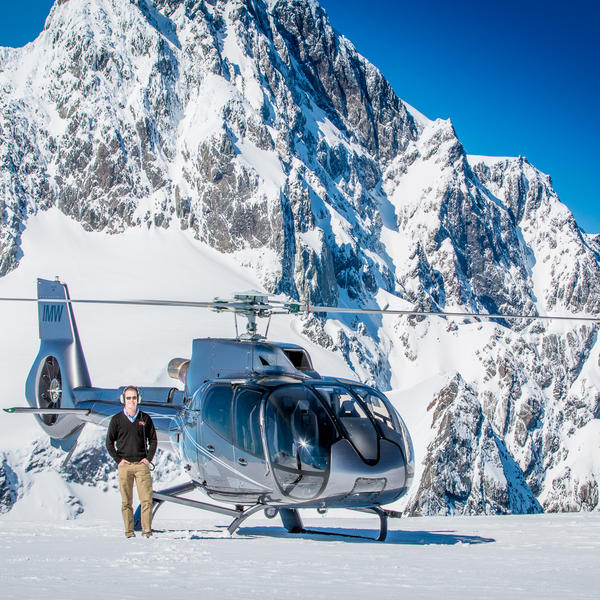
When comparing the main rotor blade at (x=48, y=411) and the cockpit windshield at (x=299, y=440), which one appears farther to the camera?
the main rotor blade at (x=48, y=411)

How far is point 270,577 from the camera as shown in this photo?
528 centimetres

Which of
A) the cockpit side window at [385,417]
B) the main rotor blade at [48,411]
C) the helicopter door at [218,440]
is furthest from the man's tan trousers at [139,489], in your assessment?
the main rotor blade at [48,411]

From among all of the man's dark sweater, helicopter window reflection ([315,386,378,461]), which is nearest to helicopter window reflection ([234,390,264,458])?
helicopter window reflection ([315,386,378,461])

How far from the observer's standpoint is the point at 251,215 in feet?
385

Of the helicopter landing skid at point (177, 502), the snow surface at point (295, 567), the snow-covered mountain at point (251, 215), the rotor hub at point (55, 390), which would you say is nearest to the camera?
the snow surface at point (295, 567)

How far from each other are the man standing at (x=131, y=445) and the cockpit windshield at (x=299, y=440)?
1.55 metres

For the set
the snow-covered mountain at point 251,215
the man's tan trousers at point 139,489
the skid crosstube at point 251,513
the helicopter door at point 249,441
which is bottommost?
the skid crosstube at point 251,513

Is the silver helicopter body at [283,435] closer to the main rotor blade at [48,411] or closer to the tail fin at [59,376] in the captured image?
the main rotor blade at [48,411]

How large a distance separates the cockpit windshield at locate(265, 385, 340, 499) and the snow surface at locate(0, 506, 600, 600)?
0.77 meters

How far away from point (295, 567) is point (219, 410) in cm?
432

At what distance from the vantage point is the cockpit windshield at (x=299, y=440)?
895 centimetres

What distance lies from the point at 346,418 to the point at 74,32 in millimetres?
129489

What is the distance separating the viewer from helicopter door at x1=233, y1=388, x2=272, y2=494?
9391 millimetres

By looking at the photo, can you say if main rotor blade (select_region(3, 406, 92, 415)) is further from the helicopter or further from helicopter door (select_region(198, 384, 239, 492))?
helicopter door (select_region(198, 384, 239, 492))
